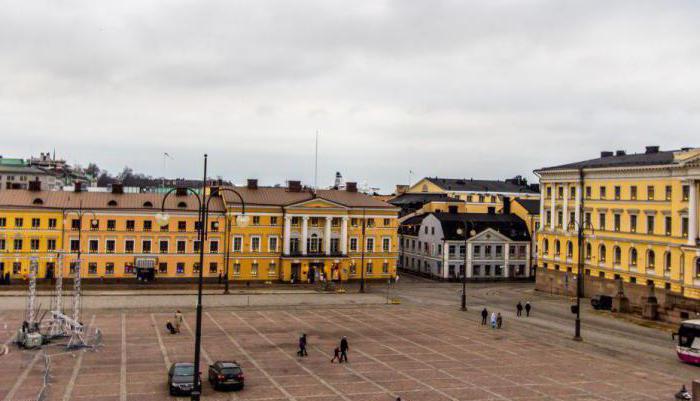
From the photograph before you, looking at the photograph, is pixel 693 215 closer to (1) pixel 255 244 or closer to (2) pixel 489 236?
(2) pixel 489 236

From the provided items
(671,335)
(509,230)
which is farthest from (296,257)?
(671,335)

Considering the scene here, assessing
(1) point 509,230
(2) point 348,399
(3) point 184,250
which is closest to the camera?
(2) point 348,399

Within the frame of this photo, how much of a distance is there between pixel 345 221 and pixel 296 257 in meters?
8.54

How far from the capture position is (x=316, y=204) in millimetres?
92000

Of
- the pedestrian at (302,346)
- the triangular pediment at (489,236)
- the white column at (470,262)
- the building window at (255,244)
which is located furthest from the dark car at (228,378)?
the triangular pediment at (489,236)

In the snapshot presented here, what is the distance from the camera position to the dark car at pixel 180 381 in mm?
33719

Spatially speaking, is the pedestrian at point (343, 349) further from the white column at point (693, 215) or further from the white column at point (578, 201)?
the white column at point (578, 201)

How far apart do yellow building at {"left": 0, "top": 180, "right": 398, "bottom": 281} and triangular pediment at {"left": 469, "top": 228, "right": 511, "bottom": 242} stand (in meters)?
13.2

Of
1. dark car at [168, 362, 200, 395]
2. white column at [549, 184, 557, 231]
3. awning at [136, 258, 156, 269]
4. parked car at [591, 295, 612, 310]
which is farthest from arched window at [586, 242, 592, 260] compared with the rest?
dark car at [168, 362, 200, 395]

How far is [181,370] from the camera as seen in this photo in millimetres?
34906

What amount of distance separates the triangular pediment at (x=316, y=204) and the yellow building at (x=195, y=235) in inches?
5.3

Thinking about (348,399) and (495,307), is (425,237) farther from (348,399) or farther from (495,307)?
(348,399)

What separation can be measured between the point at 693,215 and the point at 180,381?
53918 mm

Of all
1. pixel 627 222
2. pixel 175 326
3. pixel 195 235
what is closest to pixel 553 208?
pixel 627 222
